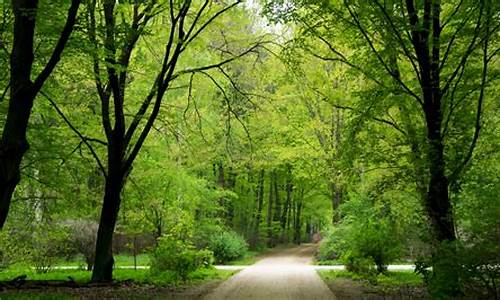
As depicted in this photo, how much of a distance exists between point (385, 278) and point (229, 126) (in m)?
7.00

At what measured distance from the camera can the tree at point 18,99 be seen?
26.8ft

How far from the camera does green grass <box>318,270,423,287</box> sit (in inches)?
571

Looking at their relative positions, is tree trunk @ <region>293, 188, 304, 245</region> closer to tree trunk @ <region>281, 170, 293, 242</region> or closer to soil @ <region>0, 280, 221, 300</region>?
tree trunk @ <region>281, 170, 293, 242</region>

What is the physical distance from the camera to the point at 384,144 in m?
14.5

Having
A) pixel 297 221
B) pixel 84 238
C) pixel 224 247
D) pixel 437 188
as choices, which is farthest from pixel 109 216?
pixel 297 221

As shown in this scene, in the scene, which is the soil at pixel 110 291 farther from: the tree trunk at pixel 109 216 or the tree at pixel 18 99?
the tree at pixel 18 99

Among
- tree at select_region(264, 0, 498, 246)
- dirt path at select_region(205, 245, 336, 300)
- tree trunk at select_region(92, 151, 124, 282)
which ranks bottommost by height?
dirt path at select_region(205, 245, 336, 300)

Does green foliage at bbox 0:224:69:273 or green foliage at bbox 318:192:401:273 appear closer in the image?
green foliage at bbox 318:192:401:273

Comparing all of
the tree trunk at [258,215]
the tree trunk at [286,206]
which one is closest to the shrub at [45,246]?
the tree trunk at [258,215]

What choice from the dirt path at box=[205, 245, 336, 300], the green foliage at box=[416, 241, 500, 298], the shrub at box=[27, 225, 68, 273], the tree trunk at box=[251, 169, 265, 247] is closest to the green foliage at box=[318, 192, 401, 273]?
the dirt path at box=[205, 245, 336, 300]

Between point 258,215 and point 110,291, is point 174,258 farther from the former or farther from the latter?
point 258,215

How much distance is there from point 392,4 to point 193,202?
14.1 meters

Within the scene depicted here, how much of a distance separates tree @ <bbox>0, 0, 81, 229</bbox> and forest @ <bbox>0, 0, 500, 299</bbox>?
0.08ft

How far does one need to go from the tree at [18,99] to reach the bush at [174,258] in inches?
314
